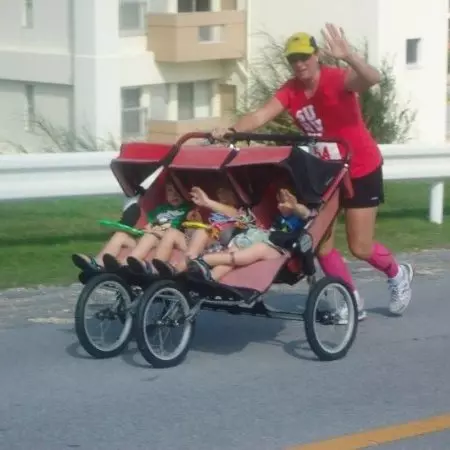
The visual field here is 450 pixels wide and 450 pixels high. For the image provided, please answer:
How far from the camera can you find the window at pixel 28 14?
31.0m

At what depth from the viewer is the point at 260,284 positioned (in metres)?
7.94

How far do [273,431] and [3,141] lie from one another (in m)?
25.1

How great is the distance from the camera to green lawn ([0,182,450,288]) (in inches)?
434

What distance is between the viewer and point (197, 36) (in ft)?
106

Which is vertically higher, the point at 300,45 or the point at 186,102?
the point at 300,45

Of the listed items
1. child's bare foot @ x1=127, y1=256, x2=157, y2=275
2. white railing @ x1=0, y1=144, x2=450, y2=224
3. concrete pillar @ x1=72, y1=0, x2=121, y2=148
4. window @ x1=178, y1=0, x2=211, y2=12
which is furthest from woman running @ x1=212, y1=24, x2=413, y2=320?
window @ x1=178, y1=0, x2=211, y2=12

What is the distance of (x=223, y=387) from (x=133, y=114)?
960 inches

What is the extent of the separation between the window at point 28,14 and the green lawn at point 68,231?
56.2ft

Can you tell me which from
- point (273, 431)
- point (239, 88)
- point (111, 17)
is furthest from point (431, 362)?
point (239, 88)

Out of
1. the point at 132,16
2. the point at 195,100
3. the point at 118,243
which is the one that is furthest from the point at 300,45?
the point at 195,100

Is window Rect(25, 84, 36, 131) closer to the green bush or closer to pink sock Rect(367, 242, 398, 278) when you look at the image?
the green bush

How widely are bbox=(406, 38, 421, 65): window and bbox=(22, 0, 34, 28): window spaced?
29.3 feet


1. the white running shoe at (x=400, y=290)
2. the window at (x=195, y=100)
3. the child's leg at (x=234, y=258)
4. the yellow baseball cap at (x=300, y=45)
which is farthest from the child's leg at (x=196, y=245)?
the window at (x=195, y=100)

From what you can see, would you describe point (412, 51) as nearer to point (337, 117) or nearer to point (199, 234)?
point (337, 117)
